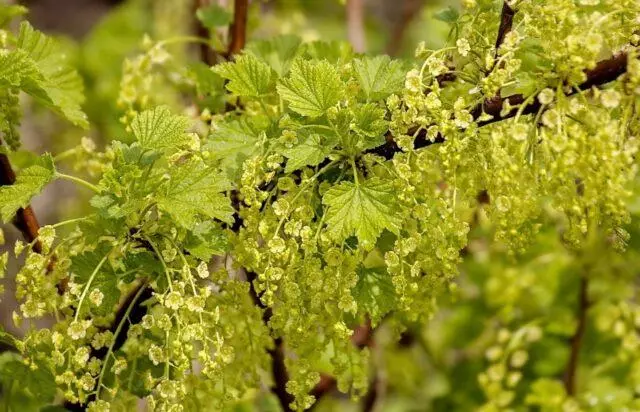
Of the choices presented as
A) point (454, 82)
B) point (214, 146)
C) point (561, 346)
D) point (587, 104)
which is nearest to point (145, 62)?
point (214, 146)

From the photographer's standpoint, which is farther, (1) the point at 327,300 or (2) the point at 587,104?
(1) the point at 327,300

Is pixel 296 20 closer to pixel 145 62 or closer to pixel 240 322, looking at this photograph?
pixel 145 62

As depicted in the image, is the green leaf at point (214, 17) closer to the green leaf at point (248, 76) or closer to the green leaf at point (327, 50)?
the green leaf at point (327, 50)

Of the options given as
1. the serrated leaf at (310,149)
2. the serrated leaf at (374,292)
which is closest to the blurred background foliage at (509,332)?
the serrated leaf at (374,292)

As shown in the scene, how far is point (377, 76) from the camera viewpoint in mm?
809

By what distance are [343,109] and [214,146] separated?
0.14 meters

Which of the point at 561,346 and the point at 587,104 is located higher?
the point at 587,104

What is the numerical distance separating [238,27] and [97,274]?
1.90 feet

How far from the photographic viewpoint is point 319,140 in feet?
2.54

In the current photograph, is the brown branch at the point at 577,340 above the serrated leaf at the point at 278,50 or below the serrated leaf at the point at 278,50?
below

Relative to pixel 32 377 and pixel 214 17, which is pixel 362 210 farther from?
pixel 214 17

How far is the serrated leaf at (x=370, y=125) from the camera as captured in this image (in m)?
0.75

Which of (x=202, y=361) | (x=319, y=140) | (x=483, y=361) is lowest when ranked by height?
(x=202, y=361)

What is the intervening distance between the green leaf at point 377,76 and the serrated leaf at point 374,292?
0.18 metres
